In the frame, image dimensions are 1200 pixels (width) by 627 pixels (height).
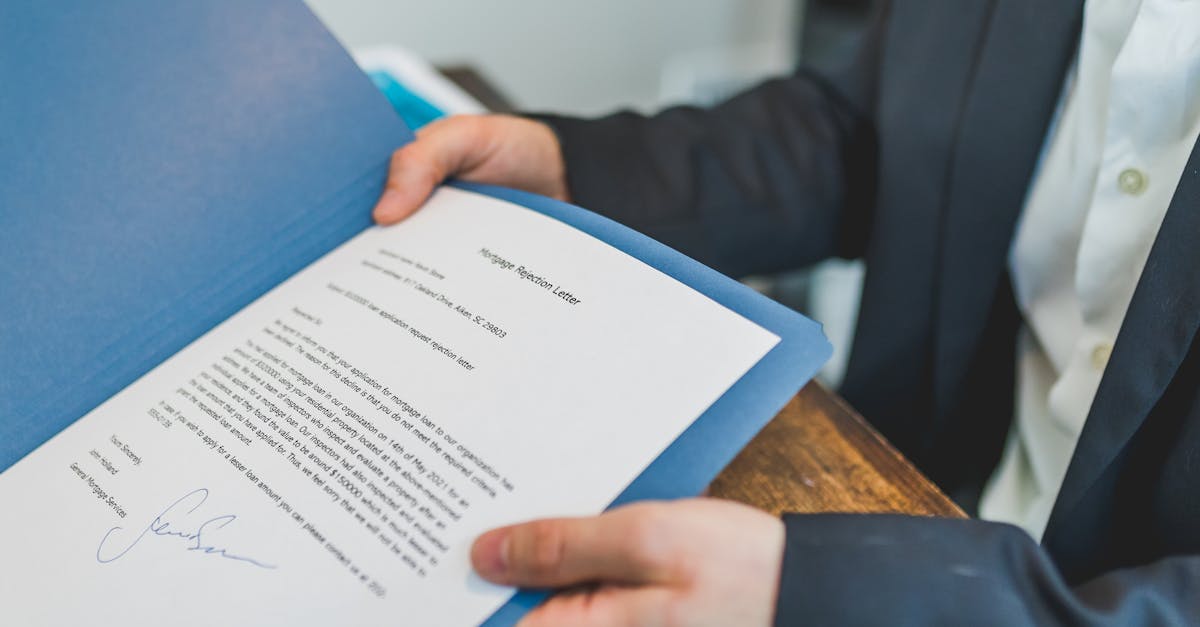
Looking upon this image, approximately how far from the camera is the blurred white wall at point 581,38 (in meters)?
1.55

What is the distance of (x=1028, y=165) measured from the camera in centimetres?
60

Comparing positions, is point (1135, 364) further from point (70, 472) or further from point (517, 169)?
point (70, 472)

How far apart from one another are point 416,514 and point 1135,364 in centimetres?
40

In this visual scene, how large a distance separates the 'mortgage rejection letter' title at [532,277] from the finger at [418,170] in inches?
3.5

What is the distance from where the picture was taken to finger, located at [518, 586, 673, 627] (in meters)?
0.30

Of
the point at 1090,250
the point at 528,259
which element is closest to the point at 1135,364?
the point at 1090,250

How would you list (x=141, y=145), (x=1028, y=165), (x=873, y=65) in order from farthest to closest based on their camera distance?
(x=873, y=65) → (x=1028, y=165) → (x=141, y=145)

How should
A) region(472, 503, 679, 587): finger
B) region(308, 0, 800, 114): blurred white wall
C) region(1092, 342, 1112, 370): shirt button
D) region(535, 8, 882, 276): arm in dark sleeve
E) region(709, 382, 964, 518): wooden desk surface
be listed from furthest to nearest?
region(308, 0, 800, 114): blurred white wall
region(535, 8, 882, 276): arm in dark sleeve
region(1092, 342, 1112, 370): shirt button
region(709, 382, 964, 518): wooden desk surface
region(472, 503, 679, 587): finger

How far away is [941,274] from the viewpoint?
658mm

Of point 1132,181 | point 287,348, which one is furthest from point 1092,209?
point 287,348
